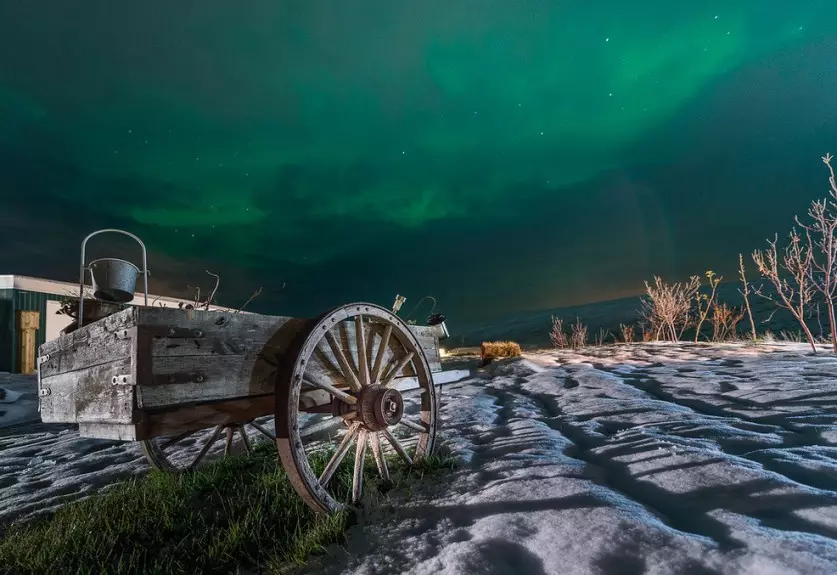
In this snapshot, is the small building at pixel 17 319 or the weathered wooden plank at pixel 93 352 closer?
the weathered wooden plank at pixel 93 352

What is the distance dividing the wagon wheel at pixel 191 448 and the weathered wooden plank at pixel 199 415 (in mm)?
538

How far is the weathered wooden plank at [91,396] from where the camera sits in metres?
1.85

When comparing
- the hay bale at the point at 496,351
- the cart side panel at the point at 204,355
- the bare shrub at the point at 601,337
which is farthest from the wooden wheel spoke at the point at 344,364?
the bare shrub at the point at 601,337

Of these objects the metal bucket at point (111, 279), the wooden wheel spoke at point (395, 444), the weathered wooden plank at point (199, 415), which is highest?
the metal bucket at point (111, 279)

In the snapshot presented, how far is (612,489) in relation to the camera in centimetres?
225

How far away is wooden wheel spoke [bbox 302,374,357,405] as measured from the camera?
7.73ft

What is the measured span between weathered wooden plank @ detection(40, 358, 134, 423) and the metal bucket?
0.61 meters

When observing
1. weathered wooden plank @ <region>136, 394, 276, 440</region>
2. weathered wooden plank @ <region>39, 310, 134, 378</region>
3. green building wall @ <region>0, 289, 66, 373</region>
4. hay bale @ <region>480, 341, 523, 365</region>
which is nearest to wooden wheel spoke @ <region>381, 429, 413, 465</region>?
weathered wooden plank @ <region>136, 394, 276, 440</region>

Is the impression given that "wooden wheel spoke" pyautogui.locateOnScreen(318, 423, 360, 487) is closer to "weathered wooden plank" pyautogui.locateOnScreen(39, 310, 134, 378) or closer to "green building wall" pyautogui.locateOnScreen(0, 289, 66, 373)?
"weathered wooden plank" pyautogui.locateOnScreen(39, 310, 134, 378)

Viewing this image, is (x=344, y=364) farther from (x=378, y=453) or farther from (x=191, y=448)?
(x=191, y=448)

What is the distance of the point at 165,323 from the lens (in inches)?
74.6


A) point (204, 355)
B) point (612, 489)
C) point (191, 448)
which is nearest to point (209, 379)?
point (204, 355)

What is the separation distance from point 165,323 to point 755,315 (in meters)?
36.1

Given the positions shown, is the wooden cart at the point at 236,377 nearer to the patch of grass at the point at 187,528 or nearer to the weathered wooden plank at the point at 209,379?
the weathered wooden plank at the point at 209,379
